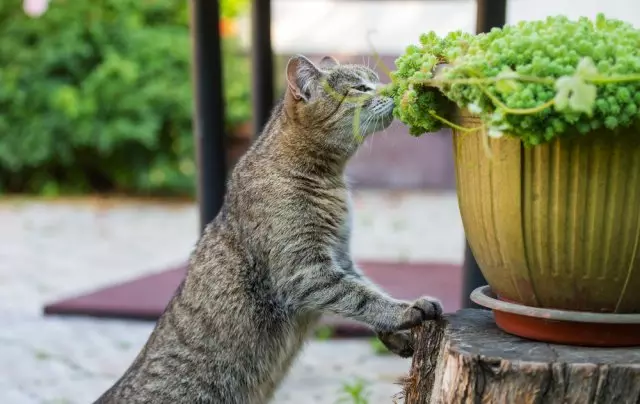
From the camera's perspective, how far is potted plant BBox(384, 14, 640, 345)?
162 cm

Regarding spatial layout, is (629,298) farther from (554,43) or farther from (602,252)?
(554,43)

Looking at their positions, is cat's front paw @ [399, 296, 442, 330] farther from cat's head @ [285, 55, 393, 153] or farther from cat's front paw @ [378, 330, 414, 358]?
cat's head @ [285, 55, 393, 153]

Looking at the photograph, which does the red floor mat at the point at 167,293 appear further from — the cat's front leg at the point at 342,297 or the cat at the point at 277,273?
the cat's front leg at the point at 342,297

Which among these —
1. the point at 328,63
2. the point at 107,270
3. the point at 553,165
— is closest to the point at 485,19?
the point at 328,63

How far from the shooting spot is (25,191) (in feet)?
34.1

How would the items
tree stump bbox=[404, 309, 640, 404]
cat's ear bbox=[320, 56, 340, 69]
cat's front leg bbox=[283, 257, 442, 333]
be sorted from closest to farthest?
tree stump bbox=[404, 309, 640, 404] < cat's front leg bbox=[283, 257, 442, 333] < cat's ear bbox=[320, 56, 340, 69]

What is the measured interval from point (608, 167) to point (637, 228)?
0.14m

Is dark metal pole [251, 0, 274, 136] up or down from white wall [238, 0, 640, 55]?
down

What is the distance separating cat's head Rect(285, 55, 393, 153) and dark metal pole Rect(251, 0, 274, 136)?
223 cm

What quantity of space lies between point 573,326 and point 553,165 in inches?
13.9

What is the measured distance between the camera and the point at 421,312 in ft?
7.22

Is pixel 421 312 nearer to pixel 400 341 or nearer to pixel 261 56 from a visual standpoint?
pixel 400 341

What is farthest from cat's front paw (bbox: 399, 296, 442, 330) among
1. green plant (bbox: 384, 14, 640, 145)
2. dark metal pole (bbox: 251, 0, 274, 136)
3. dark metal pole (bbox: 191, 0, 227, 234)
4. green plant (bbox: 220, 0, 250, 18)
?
green plant (bbox: 220, 0, 250, 18)

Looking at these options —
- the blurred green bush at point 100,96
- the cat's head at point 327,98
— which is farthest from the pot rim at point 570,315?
the blurred green bush at point 100,96
